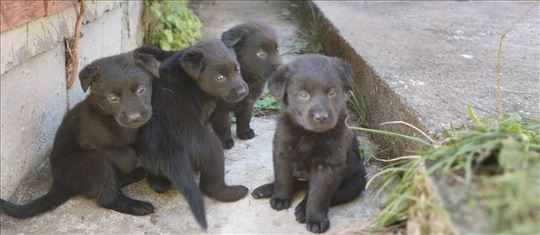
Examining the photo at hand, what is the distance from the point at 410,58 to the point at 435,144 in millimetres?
1844

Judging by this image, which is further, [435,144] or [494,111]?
[494,111]

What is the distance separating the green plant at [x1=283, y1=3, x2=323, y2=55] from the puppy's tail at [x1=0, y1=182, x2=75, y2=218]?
3.32 metres

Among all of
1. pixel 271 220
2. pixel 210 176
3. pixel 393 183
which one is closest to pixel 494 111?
pixel 393 183

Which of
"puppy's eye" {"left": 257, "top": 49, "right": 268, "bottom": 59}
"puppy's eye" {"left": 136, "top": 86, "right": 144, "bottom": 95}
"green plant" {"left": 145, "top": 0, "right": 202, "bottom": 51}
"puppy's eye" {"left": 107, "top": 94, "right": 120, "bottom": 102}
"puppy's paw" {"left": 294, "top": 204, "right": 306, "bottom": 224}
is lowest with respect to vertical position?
"green plant" {"left": 145, "top": 0, "right": 202, "bottom": 51}

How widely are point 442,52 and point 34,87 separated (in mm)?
3089

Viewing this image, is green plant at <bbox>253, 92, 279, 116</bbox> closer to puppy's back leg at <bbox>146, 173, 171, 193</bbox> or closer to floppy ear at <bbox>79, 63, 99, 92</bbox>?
puppy's back leg at <bbox>146, 173, 171, 193</bbox>

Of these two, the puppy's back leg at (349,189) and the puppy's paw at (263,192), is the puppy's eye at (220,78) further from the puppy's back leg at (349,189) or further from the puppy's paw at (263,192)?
the puppy's back leg at (349,189)

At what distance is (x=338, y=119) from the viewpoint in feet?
10.9

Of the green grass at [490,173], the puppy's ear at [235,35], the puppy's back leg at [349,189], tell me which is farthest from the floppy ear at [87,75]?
the green grass at [490,173]

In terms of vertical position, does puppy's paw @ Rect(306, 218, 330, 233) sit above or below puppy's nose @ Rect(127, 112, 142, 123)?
below

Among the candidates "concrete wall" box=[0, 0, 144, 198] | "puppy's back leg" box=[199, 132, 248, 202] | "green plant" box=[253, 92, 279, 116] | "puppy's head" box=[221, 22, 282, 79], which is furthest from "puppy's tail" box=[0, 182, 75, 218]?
"green plant" box=[253, 92, 279, 116]

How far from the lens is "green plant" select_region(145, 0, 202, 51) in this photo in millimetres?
6504

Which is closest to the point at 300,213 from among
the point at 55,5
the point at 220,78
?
the point at 220,78

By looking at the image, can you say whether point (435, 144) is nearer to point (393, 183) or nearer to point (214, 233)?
point (393, 183)
